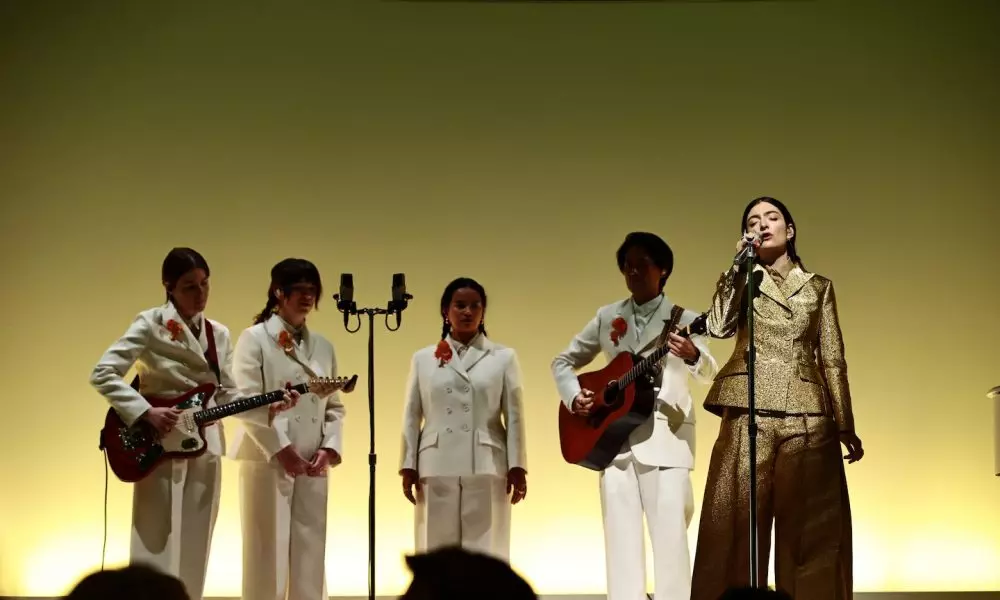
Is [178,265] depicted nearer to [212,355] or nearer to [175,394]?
[212,355]

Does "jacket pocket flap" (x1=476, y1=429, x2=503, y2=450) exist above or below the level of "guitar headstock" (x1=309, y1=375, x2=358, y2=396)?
below

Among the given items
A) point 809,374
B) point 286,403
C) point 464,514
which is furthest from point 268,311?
point 809,374

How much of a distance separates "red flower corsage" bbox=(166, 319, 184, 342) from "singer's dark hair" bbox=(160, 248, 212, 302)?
0.59ft

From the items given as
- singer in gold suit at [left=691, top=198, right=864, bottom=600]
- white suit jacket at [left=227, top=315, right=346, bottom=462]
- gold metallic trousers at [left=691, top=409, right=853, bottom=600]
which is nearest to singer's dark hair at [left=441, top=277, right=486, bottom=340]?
white suit jacket at [left=227, top=315, right=346, bottom=462]

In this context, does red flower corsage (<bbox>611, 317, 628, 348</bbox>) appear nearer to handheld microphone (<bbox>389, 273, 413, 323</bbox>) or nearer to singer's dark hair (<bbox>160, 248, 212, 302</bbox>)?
handheld microphone (<bbox>389, 273, 413, 323</bbox>)

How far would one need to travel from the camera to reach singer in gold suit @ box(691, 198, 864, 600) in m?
4.00

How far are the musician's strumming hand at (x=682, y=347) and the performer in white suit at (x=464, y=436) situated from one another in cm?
92

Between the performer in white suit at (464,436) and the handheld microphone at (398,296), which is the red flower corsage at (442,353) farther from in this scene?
the handheld microphone at (398,296)

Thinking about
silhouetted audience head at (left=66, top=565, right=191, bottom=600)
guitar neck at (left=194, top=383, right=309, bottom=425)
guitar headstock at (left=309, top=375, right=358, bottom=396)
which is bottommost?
silhouetted audience head at (left=66, top=565, right=191, bottom=600)

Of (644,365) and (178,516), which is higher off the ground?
(644,365)

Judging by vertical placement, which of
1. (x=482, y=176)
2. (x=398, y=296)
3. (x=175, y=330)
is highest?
(x=482, y=176)

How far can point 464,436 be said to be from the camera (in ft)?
16.2

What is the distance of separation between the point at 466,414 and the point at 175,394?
122 centimetres

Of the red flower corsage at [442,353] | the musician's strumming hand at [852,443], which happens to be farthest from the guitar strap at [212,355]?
the musician's strumming hand at [852,443]
